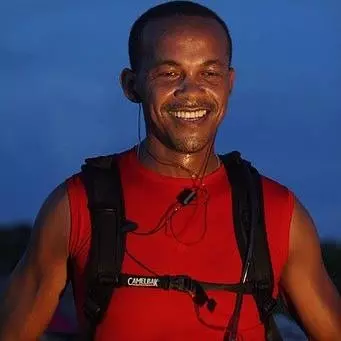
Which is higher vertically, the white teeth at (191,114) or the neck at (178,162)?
the white teeth at (191,114)

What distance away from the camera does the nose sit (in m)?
5.12

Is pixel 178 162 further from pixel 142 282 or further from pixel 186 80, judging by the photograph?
pixel 142 282

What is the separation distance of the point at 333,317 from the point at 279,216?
60cm

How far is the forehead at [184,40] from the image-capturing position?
5168 mm

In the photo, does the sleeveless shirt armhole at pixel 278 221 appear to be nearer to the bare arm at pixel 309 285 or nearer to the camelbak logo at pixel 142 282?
the bare arm at pixel 309 285

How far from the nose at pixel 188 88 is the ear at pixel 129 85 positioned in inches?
12.7

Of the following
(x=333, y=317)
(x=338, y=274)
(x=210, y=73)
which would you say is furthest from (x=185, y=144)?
(x=338, y=274)

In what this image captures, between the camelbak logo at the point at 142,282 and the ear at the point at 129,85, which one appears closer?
the camelbak logo at the point at 142,282

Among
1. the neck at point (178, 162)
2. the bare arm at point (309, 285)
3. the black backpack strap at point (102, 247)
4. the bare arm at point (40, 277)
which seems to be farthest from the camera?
the neck at point (178, 162)

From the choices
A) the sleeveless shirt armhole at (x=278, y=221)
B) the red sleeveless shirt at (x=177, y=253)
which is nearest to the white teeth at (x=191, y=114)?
the red sleeveless shirt at (x=177, y=253)

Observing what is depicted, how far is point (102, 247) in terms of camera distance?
4.96 metres

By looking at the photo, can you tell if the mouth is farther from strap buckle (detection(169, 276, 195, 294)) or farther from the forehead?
strap buckle (detection(169, 276, 195, 294))

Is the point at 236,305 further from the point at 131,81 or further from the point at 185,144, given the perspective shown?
the point at 131,81

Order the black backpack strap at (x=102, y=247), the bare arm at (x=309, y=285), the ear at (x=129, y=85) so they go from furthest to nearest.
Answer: the ear at (x=129, y=85) < the bare arm at (x=309, y=285) < the black backpack strap at (x=102, y=247)
